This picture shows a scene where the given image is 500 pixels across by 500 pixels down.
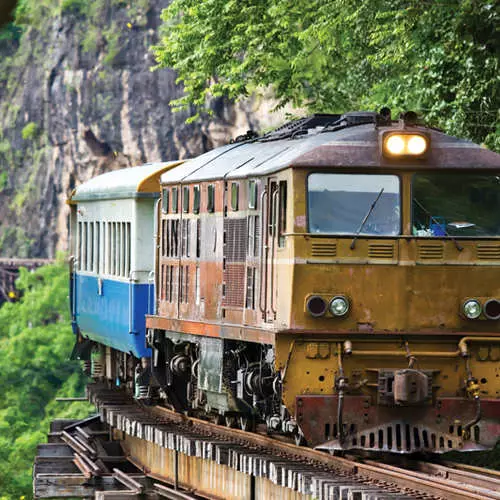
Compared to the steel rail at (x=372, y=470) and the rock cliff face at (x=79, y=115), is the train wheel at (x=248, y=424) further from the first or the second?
the rock cliff face at (x=79, y=115)

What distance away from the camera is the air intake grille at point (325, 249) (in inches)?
539

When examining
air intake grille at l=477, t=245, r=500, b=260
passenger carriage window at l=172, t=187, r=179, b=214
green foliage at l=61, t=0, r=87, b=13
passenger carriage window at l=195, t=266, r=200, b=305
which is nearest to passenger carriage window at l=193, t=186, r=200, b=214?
passenger carriage window at l=195, t=266, r=200, b=305

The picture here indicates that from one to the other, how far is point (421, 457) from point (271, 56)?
14527mm

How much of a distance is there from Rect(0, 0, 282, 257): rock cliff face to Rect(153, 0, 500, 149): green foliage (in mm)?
22014

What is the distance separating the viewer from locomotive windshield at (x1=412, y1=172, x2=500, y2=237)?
1393 cm

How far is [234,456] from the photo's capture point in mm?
15203

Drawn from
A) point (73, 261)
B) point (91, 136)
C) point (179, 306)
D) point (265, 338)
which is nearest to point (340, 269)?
point (265, 338)

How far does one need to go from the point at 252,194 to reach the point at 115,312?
6735mm

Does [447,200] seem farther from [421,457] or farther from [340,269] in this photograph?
[421,457]

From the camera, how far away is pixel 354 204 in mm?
13766

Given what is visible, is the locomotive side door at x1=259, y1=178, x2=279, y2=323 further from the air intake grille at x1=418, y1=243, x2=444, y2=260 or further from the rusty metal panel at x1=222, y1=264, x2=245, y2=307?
the air intake grille at x1=418, y1=243, x2=444, y2=260

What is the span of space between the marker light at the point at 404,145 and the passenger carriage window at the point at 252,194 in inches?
60.8

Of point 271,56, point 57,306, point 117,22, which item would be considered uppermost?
point 117,22

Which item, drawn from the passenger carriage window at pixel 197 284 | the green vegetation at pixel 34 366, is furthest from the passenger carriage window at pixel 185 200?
the green vegetation at pixel 34 366
